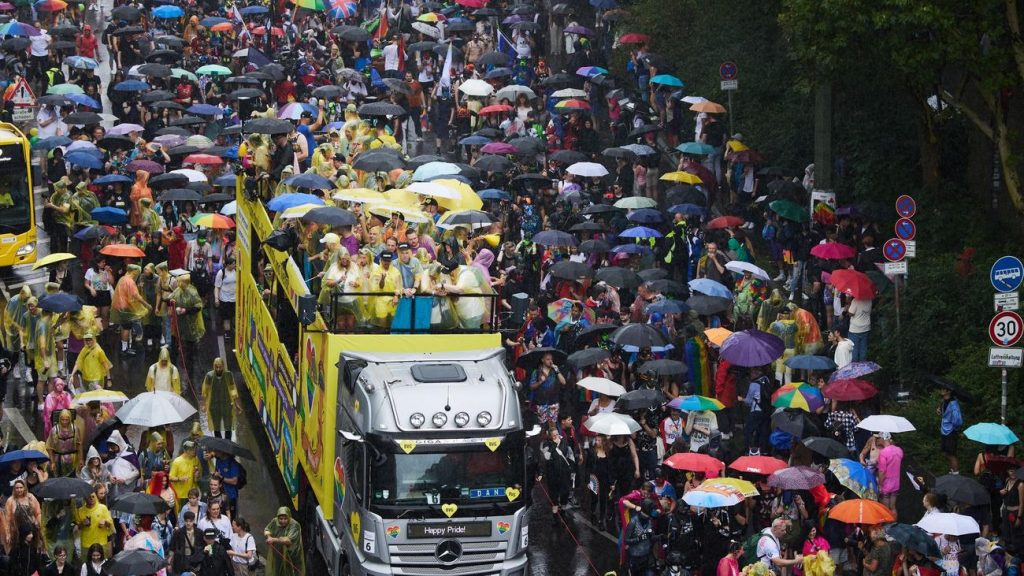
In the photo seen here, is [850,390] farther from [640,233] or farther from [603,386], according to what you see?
[640,233]

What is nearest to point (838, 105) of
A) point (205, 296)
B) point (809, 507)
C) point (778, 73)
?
point (778, 73)

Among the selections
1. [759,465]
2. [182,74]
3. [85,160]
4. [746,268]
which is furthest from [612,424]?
[182,74]

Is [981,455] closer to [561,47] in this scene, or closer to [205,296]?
[205,296]

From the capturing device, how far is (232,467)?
2192 cm

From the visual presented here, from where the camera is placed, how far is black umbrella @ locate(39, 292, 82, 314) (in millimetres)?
26172

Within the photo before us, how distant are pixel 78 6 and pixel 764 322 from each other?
112 feet

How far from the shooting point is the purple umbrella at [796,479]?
19.9m

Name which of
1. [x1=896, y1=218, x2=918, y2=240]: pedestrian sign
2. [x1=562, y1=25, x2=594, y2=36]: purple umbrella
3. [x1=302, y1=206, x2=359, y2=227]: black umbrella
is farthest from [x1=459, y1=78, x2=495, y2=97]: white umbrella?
[x1=896, y1=218, x2=918, y2=240]: pedestrian sign

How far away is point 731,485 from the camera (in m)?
19.9

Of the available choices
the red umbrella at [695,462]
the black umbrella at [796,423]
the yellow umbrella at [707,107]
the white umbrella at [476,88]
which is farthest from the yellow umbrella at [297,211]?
the white umbrella at [476,88]

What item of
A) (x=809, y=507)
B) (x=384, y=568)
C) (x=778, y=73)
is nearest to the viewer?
(x=384, y=568)

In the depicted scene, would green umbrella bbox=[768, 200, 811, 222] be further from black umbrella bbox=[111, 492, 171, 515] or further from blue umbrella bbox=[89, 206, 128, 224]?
black umbrella bbox=[111, 492, 171, 515]

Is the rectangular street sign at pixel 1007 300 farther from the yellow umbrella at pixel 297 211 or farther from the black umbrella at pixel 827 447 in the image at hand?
the yellow umbrella at pixel 297 211

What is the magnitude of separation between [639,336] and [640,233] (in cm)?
582
